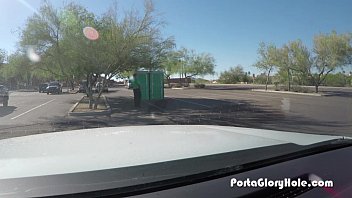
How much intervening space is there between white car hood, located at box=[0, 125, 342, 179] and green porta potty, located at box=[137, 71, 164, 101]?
79.6ft

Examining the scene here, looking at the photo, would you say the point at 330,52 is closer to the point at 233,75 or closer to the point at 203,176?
the point at 203,176

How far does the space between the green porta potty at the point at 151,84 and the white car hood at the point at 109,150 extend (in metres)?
24.3

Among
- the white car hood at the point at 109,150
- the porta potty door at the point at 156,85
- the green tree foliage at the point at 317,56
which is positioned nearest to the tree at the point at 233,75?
the green tree foliage at the point at 317,56

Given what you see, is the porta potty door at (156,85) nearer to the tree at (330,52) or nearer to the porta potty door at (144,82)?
the porta potty door at (144,82)

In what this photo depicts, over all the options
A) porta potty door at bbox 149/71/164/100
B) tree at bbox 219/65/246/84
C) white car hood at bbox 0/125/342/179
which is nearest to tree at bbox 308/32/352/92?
porta potty door at bbox 149/71/164/100

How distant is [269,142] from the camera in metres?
3.12

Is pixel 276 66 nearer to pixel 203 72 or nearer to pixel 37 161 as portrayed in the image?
pixel 203 72

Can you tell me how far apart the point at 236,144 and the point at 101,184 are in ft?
4.31

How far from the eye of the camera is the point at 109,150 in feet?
9.08

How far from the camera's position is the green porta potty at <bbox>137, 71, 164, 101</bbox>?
27984 mm

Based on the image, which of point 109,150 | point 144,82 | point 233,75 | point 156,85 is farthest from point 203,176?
point 233,75

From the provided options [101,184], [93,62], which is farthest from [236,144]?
[93,62]

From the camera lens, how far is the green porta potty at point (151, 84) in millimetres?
27984

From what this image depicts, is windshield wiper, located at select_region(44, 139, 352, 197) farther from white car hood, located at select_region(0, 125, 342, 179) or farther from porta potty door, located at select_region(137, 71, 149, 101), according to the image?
porta potty door, located at select_region(137, 71, 149, 101)
